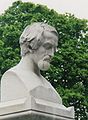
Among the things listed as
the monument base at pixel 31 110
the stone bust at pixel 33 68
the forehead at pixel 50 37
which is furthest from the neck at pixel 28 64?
the monument base at pixel 31 110

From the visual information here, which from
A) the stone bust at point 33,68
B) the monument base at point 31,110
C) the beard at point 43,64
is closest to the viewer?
the monument base at point 31,110

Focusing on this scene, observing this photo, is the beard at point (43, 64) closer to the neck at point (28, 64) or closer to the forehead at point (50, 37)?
the neck at point (28, 64)

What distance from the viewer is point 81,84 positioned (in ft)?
83.7

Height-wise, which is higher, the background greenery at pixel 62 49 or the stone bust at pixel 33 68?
the background greenery at pixel 62 49

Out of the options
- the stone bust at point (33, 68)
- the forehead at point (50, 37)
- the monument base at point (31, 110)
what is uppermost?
the forehead at point (50, 37)

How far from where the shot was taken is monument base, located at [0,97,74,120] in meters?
5.72

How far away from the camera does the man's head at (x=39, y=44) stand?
6094 mm

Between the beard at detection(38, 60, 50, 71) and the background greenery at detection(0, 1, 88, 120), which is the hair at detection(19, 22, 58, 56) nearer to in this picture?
the beard at detection(38, 60, 50, 71)

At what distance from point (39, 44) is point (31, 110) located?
0.84 m

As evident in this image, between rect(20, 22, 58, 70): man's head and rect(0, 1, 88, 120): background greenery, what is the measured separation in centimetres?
1727

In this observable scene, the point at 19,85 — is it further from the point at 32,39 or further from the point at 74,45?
the point at 74,45

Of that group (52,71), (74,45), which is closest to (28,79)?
(52,71)

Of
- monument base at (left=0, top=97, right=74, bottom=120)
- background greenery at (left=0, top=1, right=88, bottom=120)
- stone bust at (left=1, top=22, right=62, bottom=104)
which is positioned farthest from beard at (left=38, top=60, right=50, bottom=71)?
background greenery at (left=0, top=1, right=88, bottom=120)

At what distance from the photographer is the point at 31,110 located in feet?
18.7
